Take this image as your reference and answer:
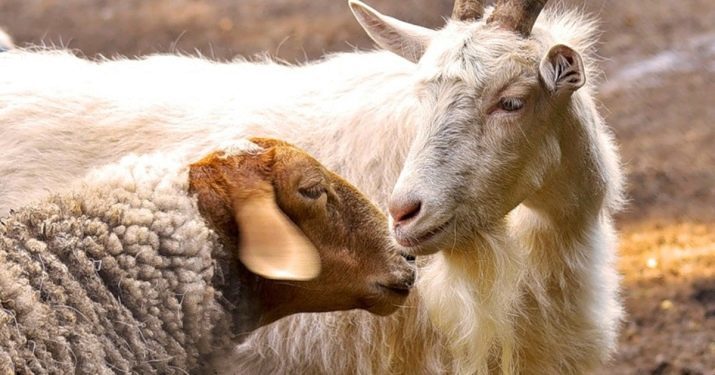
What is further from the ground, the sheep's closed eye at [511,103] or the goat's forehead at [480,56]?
the goat's forehead at [480,56]

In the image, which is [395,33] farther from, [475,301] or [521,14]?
[475,301]

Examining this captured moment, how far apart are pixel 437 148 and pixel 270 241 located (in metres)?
0.68

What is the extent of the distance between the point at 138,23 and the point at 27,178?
26.5 feet

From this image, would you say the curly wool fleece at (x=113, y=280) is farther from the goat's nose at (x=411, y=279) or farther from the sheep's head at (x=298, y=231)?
the goat's nose at (x=411, y=279)

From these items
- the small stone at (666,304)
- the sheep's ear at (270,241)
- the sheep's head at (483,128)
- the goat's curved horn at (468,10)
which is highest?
the goat's curved horn at (468,10)

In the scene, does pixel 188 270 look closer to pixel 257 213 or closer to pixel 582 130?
pixel 257 213

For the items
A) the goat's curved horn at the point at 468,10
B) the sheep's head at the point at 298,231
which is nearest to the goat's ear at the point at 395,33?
the goat's curved horn at the point at 468,10

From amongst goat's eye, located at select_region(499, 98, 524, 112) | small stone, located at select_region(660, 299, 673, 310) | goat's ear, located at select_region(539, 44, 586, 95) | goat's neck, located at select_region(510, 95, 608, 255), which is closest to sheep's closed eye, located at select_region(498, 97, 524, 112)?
goat's eye, located at select_region(499, 98, 524, 112)

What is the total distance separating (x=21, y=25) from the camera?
44.6ft

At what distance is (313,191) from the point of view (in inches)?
181

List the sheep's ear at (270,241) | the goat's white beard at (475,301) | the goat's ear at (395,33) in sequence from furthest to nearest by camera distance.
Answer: the goat's ear at (395,33) → the goat's white beard at (475,301) → the sheep's ear at (270,241)

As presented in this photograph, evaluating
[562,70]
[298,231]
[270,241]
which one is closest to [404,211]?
[298,231]

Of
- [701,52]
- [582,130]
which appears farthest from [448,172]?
[701,52]

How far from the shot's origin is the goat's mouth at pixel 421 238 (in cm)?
447
